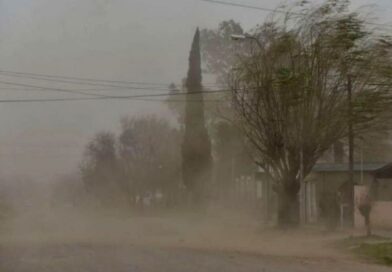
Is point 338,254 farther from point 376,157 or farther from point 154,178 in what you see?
point 376,157

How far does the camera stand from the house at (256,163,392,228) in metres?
29.3

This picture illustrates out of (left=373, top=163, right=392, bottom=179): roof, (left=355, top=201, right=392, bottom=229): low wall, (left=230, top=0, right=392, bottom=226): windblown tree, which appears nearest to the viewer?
(left=230, top=0, right=392, bottom=226): windblown tree

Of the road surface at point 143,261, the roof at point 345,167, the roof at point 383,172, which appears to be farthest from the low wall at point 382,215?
the road surface at point 143,261

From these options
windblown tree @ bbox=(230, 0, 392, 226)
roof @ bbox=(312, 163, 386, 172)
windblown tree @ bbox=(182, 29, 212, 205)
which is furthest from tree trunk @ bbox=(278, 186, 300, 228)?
roof @ bbox=(312, 163, 386, 172)

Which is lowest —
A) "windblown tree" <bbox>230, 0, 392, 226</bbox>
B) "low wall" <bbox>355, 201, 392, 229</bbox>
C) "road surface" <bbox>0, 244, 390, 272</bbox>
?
"road surface" <bbox>0, 244, 390, 272</bbox>

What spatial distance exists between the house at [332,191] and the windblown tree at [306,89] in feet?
8.64

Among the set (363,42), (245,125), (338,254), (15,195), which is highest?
(363,42)

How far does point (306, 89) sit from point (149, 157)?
1163cm

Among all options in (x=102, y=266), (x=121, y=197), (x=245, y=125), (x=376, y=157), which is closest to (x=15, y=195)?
(x=121, y=197)

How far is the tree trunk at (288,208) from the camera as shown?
92.4 ft

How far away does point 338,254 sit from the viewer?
19.5 m

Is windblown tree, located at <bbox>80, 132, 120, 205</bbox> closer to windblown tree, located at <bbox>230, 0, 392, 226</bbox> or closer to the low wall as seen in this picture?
windblown tree, located at <bbox>230, 0, 392, 226</bbox>

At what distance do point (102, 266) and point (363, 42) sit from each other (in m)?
13.7

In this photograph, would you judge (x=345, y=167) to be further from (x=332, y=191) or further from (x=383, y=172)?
(x=383, y=172)
